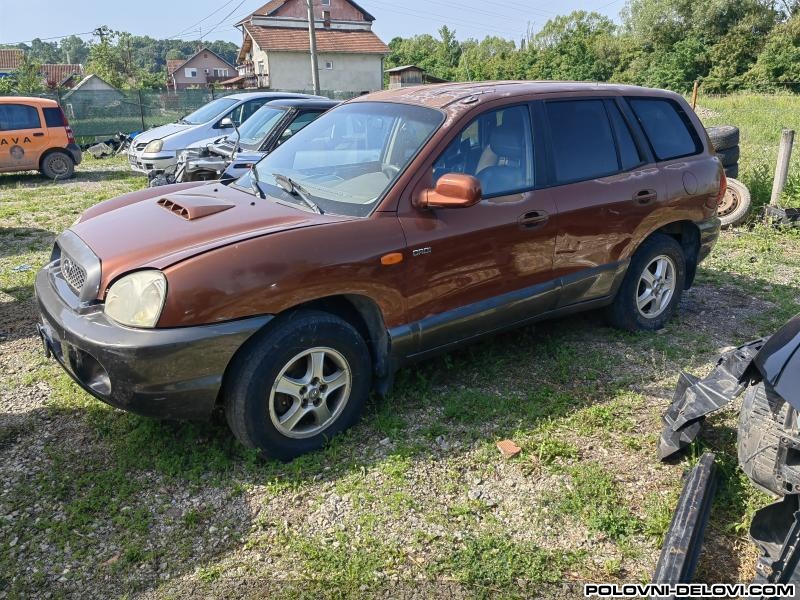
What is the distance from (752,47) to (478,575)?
47.2m

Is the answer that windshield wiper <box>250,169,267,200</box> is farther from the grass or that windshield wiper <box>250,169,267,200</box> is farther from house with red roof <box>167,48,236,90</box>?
house with red roof <box>167,48,236,90</box>

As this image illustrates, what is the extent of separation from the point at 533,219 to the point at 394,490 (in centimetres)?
187

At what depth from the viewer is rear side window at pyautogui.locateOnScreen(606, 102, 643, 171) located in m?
4.50

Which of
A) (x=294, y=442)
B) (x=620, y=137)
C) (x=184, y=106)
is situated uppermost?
(x=184, y=106)

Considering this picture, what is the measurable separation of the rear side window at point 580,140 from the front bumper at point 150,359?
2.33m

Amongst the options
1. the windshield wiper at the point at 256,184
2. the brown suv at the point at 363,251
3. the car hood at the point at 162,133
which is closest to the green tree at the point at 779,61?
the car hood at the point at 162,133

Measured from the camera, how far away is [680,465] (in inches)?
131

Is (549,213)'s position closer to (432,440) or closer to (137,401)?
(432,440)

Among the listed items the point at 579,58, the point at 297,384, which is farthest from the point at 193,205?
the point at 579,58

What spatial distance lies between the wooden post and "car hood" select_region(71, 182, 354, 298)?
7310mm

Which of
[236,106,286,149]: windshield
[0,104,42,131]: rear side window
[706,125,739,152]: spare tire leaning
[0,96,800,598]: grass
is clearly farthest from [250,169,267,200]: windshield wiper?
[0,104,42,131]: rear side window

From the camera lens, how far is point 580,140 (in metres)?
4.29

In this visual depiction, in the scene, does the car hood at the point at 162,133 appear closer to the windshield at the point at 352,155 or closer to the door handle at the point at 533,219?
the windshield at the point at 352,155

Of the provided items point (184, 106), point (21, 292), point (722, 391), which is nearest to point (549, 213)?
point (722, 391)
